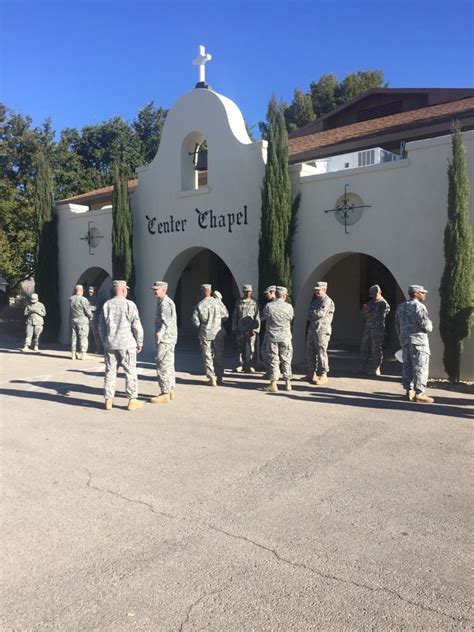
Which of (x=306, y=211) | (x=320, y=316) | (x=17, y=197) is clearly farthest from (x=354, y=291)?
(x=17, y=197)

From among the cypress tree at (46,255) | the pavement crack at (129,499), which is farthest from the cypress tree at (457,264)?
the cypress tree at (46,255)

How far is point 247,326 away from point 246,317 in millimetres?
180

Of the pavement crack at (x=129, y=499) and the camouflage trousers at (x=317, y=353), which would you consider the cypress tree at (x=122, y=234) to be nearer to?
the camouflage trousers at (x=317, y=353)

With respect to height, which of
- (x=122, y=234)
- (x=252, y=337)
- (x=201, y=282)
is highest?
(x=122, y=234)

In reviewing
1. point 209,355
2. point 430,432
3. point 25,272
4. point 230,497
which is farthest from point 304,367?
point 25,272

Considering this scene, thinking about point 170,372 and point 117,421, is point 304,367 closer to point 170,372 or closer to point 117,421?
point 170,372

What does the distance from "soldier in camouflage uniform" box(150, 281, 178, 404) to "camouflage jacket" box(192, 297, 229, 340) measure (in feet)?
3.24

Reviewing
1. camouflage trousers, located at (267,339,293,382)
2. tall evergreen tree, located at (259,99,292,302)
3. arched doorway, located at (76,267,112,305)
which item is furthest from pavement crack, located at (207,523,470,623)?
arched doorway, located at (76,267,112,305)

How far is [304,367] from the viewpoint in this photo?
37.6 feet

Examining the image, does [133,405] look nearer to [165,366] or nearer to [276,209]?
[165,366]

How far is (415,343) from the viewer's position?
7789 millimetres

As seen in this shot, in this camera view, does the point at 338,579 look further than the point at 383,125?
No

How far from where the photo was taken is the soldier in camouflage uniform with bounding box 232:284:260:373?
10741 millimetres

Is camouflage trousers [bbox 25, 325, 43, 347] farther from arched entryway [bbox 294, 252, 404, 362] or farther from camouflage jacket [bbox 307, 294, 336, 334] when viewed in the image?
camouflage jacket [bbox 307, 294, 336, 334]
